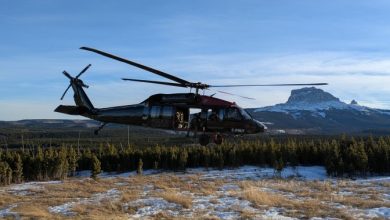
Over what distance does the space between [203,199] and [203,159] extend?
26.5m

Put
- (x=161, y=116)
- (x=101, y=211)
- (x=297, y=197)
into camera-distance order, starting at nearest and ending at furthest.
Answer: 1. (x=161, y=116)
2. (x=101, y=211)
3. (x=297, y=197)

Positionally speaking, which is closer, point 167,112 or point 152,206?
point 167,112

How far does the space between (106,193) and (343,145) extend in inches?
1229

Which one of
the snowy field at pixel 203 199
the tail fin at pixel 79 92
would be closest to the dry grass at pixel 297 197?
the snowy field at pixel 203 199

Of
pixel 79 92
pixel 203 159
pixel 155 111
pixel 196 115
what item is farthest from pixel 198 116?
pixel 203 159

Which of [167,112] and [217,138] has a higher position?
[167,112]

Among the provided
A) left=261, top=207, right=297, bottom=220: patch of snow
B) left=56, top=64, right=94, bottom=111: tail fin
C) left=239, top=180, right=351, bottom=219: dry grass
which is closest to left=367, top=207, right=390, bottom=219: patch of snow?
left=239, top=180, right=351, bottom=219: dry grass

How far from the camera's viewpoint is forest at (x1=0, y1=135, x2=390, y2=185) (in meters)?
51.4

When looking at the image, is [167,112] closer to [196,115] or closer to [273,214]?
[196,115]

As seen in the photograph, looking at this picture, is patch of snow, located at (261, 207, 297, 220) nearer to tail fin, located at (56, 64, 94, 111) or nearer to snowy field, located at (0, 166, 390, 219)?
snowy field, located at (0, 166, 390, 219)

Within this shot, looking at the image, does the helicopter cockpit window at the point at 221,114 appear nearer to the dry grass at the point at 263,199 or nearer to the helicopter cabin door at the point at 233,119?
the helicopter cabin door at the point at 233,119

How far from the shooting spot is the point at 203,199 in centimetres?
3462

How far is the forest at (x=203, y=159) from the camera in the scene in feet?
169

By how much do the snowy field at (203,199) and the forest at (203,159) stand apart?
2860mm
